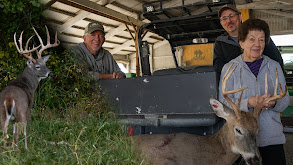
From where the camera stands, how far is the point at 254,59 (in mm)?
2451

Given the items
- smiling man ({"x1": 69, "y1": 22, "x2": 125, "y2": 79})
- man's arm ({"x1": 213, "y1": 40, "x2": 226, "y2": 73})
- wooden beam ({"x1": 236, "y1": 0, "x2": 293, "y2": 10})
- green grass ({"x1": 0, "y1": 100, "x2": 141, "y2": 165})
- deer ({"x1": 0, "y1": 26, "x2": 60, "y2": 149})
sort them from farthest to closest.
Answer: wooden beam ({"x1": 236, "y1": 0, "x2": 293, "y2": 10}) → smiling man ({"x1": 69, "y1": 22, "x2": 125, "y2": 79}) → man's arm ({"x1": 213, "y1": 40, "x2": 226, "y2": 73}) → deer ({"x1": 0, "y1": 26, "x2": 60, "y2": 149}) → green grass ({"x1": 0, "y1": 100, "x2": 141, "y2": 165})

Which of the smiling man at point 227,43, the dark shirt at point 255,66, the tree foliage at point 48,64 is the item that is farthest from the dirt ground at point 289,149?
the tree foliage at point 48,64

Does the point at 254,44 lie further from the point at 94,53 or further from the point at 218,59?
the point at 94,53

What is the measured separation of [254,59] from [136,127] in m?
1.45

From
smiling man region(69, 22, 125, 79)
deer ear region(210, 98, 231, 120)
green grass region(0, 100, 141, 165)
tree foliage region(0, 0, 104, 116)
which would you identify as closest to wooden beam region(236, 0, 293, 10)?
smiling man region(69, 22, 125, 79)

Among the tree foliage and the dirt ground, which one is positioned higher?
the tree foliage

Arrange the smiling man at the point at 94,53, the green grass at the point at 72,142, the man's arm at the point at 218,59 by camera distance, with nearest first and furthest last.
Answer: the green grass at the point at 72,142 < the man's arm at the point at 218,59 < the smiling man at the point at 94,53

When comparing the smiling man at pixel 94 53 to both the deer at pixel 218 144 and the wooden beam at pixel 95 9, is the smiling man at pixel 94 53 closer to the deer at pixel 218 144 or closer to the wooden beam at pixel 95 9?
the deer at pixel 218 144

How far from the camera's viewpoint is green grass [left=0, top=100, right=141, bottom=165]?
246 centimetres

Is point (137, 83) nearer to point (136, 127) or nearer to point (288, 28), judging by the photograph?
point (136, 127)

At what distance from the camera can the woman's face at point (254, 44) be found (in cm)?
240

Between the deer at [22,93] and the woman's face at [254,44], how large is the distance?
1959 millimetres

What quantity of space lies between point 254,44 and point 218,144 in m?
0.91

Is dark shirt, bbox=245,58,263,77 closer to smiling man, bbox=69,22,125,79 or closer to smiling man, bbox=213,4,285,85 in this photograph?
smiling man, bbox=213,4,285,85
